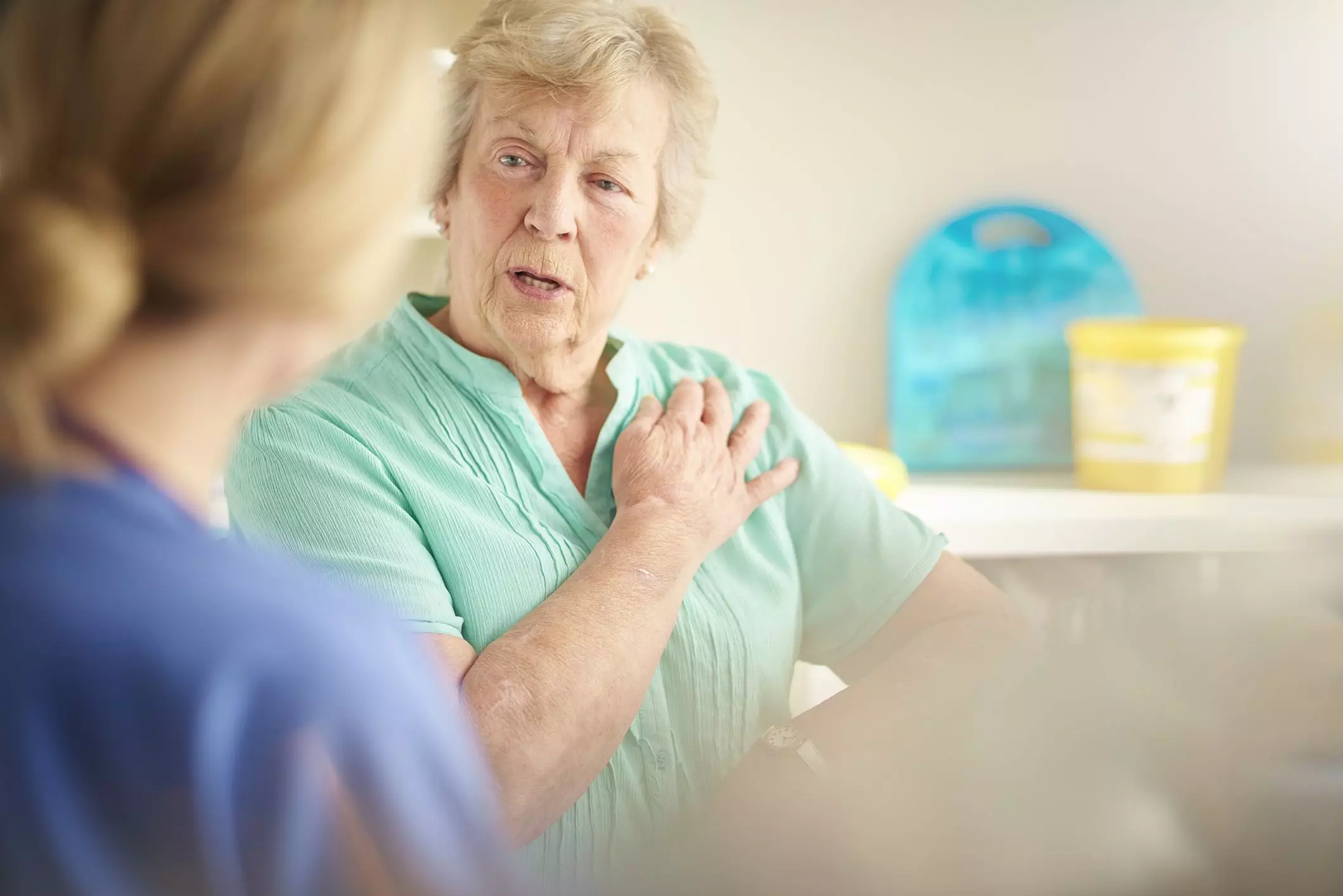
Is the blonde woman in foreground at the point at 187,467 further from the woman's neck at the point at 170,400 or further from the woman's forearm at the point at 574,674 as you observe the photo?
the woman's forearm at the point at 574,674

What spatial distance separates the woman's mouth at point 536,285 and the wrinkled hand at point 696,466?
0.52 feet

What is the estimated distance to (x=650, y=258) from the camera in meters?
1.37

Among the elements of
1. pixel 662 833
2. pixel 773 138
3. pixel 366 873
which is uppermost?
pixel 773 138

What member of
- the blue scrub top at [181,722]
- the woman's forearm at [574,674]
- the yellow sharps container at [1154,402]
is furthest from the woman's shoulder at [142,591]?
the yellow sharps container at [1154,402]

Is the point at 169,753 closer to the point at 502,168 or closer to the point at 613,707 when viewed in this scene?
the point at 613,707

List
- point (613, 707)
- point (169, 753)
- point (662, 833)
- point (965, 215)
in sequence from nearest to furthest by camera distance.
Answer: point (169, 753), point (613, 707), point (662, 833), point (965, 215)

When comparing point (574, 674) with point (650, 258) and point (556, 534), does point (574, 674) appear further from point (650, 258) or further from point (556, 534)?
point (650, 258)

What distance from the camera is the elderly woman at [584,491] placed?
3.35 ft

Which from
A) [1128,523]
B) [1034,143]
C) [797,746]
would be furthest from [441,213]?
[1034,143]

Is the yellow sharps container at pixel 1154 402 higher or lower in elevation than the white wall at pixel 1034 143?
lower

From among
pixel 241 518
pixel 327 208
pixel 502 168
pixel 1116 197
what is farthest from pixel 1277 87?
pixel 327 208

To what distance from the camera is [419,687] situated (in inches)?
20.3

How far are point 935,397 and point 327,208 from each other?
1730mm

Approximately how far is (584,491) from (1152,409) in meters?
1.09
